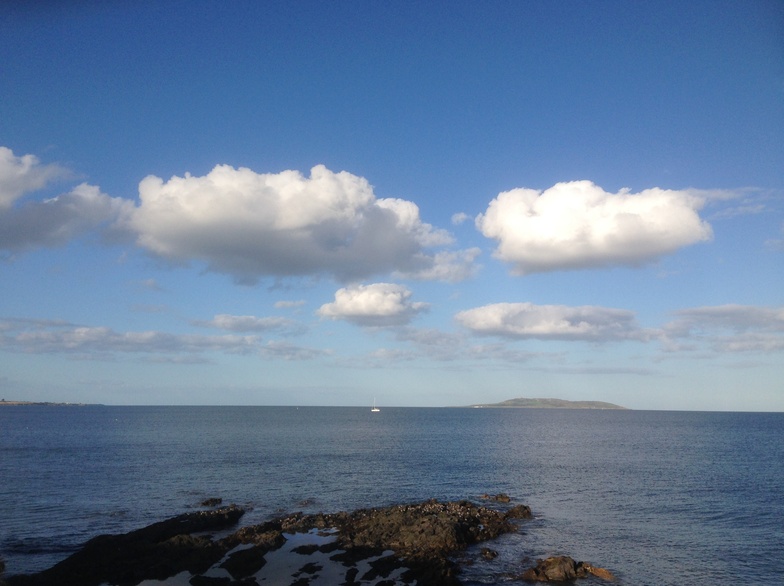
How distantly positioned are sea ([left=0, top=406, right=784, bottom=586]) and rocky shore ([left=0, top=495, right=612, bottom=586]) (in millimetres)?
2645

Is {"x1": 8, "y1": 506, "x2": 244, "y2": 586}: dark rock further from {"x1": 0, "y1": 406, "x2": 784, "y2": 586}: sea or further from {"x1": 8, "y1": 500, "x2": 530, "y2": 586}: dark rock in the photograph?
{"x1": 0, "y1": 406, "x2": 784, "y2": 586}: sea

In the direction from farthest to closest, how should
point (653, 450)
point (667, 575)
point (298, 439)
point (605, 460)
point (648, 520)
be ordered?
point (298, 439)
point (653, 450)
point (605, 460)
point (648, 520)
point (667, 575)

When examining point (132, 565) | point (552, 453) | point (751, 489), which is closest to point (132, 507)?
point (132, 565)

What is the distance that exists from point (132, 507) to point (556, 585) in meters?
42.9

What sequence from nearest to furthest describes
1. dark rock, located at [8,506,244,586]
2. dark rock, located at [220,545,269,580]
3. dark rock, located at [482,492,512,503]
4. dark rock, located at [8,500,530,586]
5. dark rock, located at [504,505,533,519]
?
dark rock, located at [8,506,244,586] < dark rock, located at [8,500,530,586] < dark rock, located at [220,545,269,580] < dark rock, located at [504,505,533,519] < dark rock, located at [482,492,512,503]

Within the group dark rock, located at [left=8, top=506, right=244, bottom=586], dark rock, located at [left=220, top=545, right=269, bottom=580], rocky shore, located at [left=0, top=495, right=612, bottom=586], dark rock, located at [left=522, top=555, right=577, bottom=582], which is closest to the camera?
dark rock, located at [left=8, top=506, right=244, bottom=586]

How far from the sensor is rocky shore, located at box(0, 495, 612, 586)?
3412 cm

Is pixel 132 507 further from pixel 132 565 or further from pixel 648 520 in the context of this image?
pixel 648 520

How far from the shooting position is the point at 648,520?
50938 millimetres

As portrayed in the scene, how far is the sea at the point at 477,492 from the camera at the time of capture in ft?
132

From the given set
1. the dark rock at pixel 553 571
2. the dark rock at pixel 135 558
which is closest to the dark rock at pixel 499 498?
the dark rock at pixel 553 571

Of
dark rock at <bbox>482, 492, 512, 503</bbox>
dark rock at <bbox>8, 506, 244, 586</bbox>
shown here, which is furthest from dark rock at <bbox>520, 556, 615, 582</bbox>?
dark rock at <bbox>482, 492, 512, 503</bbox>

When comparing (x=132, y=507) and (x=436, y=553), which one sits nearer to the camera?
(x=436, y=553)

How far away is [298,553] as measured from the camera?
38.7 meters
